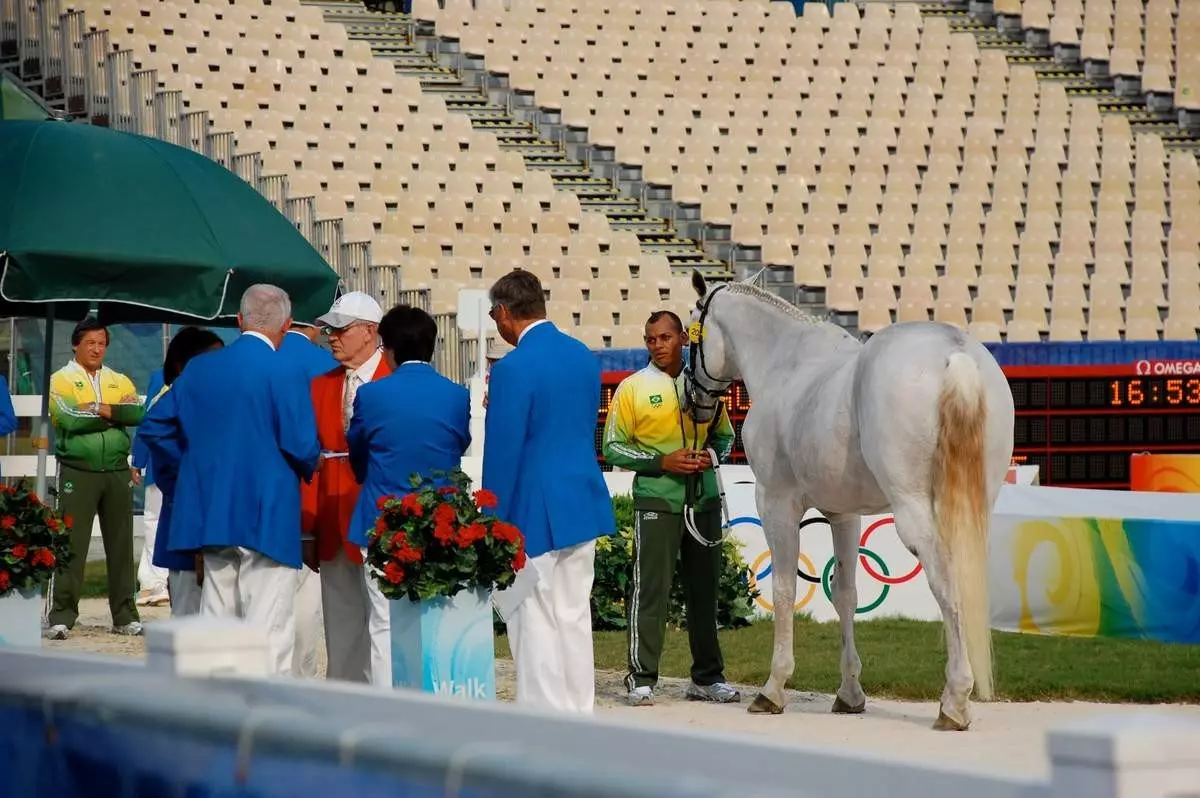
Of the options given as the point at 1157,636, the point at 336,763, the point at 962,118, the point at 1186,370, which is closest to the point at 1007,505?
the point at 1157,636

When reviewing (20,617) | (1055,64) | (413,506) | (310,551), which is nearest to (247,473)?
(310,551)

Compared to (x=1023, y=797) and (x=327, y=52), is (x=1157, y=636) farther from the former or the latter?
(x=327, y=52)

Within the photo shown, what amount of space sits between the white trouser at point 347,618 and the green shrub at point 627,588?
387cm

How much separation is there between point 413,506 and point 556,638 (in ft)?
3.09

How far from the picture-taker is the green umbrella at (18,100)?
23719 millimetres

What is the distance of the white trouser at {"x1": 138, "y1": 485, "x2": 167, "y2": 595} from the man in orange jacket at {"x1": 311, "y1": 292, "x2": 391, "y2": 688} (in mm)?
5934

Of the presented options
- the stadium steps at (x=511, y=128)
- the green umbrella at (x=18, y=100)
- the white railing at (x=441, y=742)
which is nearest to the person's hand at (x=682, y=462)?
the white railing at (x=441, y=742)

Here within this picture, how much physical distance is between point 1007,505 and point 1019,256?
42.8 ft

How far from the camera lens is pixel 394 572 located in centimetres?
670

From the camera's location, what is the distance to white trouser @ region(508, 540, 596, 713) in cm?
723

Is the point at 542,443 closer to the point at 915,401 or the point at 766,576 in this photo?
the point at 915,401

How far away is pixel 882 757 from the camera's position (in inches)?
98.7

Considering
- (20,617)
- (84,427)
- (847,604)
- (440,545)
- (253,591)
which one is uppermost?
(84,427)

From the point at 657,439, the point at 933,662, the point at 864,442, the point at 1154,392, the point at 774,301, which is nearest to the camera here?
the point at 864,442
